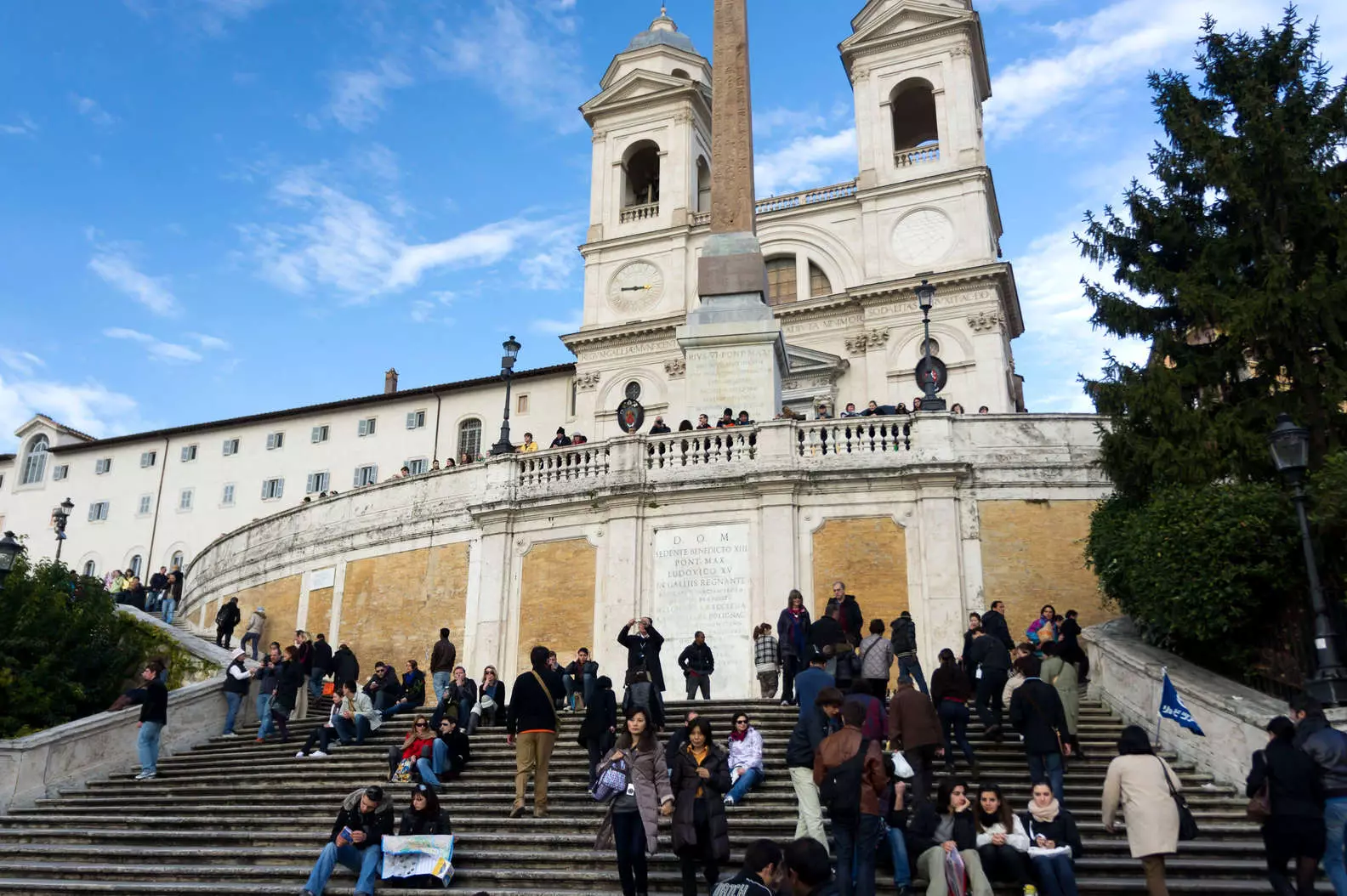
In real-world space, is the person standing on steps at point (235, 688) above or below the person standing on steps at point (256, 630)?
below

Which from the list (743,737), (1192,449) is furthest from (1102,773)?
(1192,449)

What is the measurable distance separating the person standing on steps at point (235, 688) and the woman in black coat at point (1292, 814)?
14.7 meters

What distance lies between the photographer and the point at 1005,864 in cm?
911

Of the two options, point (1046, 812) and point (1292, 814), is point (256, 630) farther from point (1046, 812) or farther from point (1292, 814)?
point (1292, 814)

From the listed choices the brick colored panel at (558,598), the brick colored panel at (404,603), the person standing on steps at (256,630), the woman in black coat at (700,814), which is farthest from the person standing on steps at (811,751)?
the person standing on steps at (256,630)

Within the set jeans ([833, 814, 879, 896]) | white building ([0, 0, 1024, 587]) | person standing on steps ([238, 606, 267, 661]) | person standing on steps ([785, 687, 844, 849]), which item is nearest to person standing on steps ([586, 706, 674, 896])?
person standing on steps ([785, 687, 844, 849])

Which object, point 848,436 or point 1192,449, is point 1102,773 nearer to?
point 1192,449

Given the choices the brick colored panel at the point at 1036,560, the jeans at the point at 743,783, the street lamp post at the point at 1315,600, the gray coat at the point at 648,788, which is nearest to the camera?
the gray coat at the point at 648,788

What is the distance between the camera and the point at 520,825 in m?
11.9

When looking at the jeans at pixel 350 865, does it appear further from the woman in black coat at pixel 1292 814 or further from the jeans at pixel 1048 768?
the woman in black coat at pixel 1292 814

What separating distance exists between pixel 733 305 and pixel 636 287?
16.8 meters

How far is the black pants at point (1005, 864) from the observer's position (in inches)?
357

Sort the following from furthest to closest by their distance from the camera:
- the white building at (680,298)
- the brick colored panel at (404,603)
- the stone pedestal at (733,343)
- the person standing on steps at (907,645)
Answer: the white building at (680,298) → the stone pedestal at (733,343) → the brick colored panel at (404,603) → the person standing on steps at (907,645)

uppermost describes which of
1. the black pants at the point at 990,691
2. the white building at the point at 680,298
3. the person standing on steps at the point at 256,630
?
the white building at the point at 680,298
